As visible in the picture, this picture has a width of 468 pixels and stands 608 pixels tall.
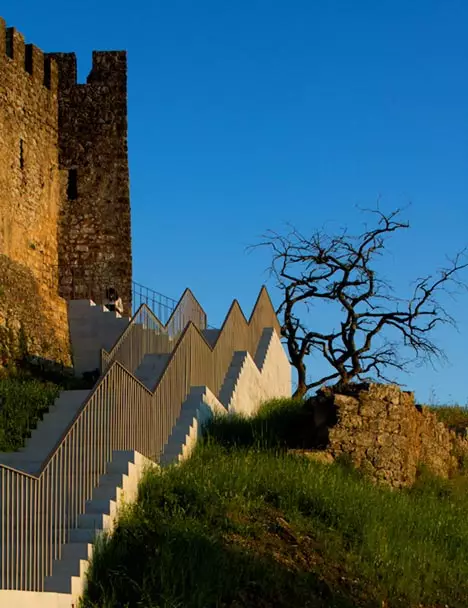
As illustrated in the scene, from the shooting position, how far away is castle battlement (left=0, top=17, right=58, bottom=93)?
27.5 meters

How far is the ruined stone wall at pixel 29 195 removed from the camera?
2581 cm

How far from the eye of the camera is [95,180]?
29.2 m

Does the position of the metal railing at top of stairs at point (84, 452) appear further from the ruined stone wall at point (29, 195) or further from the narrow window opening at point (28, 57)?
the narrow window opening at point (28, 57)

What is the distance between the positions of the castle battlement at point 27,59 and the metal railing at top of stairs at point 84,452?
1091cm

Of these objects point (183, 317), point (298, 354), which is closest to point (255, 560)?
point (183, 317)

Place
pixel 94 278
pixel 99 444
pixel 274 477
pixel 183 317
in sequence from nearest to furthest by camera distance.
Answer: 1. pixel 99 444
2. pixel 274 477
3. pixel 183 317
4. pixel 94 278

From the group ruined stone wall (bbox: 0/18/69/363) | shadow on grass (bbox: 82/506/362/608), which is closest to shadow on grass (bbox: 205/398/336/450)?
shadow on grass (bbox: 82/506/362/608)

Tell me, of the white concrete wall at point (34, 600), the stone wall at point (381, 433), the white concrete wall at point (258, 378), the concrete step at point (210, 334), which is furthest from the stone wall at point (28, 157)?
the white concrete wall at point (34, 600)

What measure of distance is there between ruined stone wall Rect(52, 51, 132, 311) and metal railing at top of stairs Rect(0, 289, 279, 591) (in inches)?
366

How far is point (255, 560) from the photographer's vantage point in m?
13.6

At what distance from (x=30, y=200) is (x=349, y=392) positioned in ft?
36.5

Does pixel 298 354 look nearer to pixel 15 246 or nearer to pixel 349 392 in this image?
pixel 15 246

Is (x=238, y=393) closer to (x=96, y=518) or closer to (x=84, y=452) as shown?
(x=84, y=452)

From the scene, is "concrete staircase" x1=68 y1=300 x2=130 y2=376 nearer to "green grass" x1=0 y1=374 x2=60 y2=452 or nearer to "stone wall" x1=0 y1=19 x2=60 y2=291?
"stone wall" x1=0 y1=19 x2=60 y2=291
